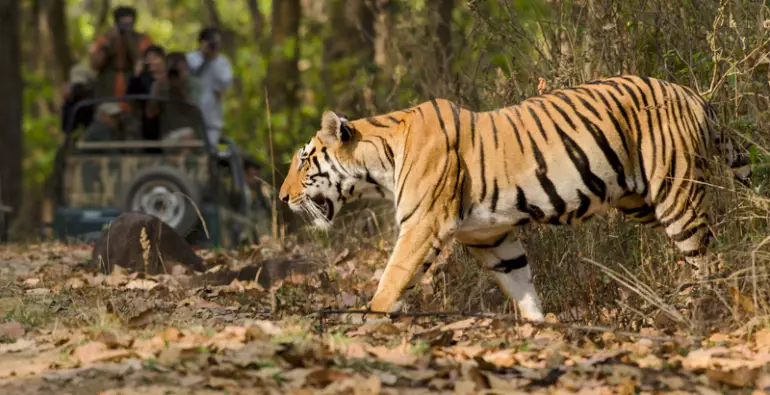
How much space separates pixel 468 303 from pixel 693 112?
5.09ft

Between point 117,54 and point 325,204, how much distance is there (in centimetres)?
933

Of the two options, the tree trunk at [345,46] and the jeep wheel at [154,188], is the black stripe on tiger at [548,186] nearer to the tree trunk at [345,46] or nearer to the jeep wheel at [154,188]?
the jeep wheel at [154,188]

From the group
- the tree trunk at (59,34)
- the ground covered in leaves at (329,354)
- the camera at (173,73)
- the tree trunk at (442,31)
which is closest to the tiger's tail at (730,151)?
the ground covered in leaves at (329,354)

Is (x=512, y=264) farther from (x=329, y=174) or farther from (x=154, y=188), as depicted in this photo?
(x=154, y=188)

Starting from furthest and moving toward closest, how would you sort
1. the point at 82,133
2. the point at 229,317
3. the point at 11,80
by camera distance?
the point at 11,80, the point at 82,133, the point at 229,317

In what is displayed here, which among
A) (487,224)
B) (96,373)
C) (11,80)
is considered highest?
(11,80)

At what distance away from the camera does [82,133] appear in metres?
14.7

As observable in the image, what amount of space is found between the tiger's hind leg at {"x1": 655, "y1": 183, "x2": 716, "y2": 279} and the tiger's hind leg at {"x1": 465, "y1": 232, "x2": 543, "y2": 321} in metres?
0.76

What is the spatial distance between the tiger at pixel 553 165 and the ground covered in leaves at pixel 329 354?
49cm

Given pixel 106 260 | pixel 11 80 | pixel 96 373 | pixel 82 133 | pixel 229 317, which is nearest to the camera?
pixel 96 373

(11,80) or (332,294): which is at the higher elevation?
(11,80)

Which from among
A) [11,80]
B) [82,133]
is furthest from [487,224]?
[11,80]

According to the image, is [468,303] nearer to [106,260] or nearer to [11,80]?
[106,260]

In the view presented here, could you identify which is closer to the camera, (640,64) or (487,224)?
(487,224)
